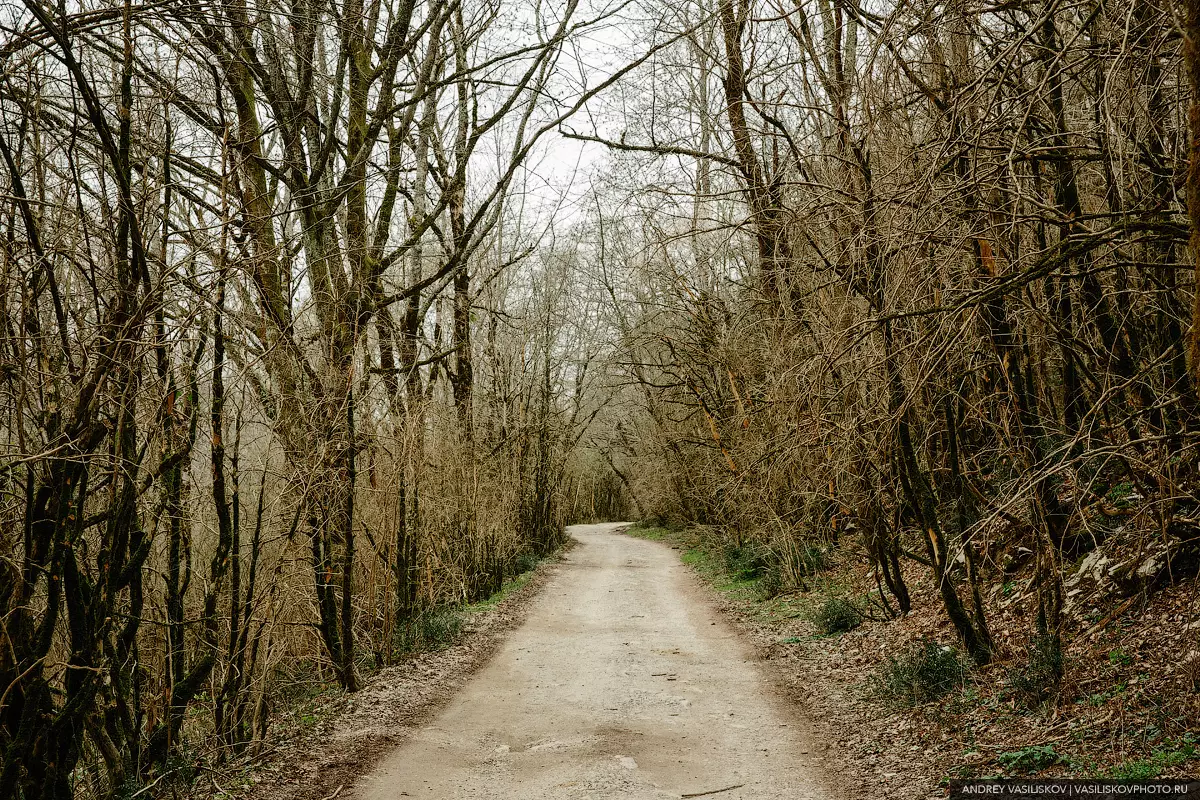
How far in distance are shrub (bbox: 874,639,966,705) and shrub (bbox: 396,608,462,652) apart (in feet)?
17.8

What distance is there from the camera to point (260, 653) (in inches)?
254

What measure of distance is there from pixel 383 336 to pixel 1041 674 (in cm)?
835

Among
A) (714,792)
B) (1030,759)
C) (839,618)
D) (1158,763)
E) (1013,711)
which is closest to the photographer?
(1158,763)

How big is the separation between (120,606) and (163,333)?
187 centimetres

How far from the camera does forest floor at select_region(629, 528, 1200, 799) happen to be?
4602 mm

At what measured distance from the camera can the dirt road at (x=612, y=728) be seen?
543cm

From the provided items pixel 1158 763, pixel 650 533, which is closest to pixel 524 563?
pixel 650 533

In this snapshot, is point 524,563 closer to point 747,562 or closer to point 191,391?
point 747,562

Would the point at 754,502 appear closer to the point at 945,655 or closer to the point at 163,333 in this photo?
the point at 945,655

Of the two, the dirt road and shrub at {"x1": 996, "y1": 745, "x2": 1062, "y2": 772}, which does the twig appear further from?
shrub at {"x1": 996, "y1": 745, "x2": 1062, "y2": 772}

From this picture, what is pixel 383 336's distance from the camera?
10.7m

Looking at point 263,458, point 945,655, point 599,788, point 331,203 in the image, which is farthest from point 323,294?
point 945,655

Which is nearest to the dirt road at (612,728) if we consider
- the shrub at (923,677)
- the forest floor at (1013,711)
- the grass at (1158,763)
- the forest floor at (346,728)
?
the forest floor at (346,728)

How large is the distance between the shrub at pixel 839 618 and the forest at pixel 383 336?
0.59 m
